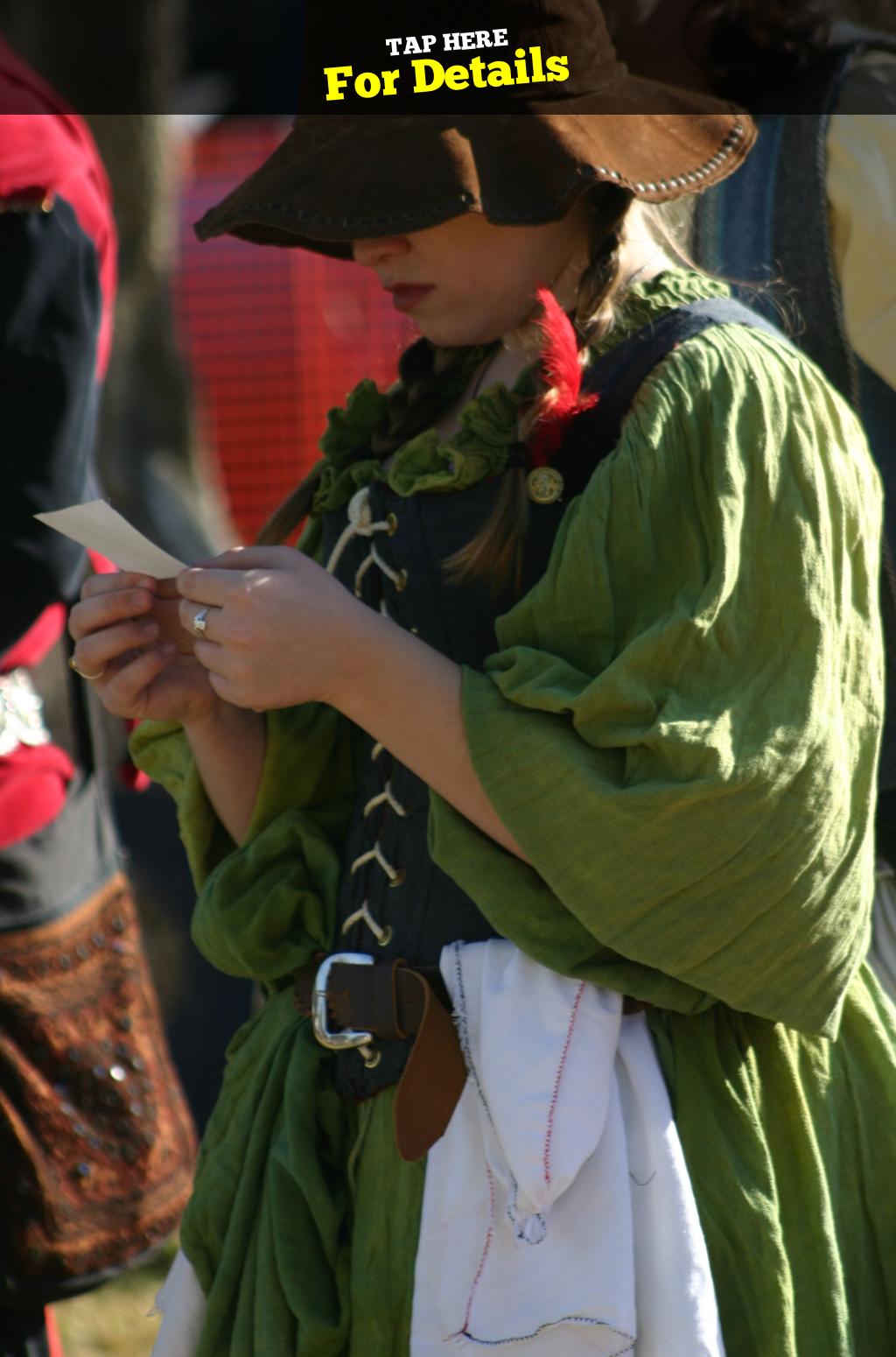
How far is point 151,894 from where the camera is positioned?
4.58 m

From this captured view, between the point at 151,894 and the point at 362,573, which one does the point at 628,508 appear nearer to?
the point at 362,573

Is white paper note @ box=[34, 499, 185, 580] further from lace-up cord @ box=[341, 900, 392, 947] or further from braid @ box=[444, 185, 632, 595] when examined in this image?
lace-up cord @ box=[341, 900, 392, 947]

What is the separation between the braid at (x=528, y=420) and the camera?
1635 millimetres

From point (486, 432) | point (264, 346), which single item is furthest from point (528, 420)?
point (264, 346)

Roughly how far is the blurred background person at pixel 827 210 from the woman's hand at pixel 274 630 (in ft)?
2.44

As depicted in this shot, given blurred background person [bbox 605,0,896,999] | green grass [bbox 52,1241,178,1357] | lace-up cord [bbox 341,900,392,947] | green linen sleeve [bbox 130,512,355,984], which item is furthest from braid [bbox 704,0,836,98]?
green grass [bbox 52,1241,178,1357]

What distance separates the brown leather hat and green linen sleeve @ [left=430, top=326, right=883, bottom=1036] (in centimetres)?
20

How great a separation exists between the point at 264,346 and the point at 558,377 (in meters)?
4.31

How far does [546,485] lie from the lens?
5.29 feet

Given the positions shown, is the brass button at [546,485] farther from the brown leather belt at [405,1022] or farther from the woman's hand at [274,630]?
the brown leather belt at [405,1022]

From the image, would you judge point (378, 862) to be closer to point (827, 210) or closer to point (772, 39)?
point (827, 210)

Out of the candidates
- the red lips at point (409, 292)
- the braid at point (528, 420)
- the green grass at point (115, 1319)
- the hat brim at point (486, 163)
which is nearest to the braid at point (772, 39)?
the hat brim at point (486, 163)

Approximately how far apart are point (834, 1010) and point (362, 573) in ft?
2.14

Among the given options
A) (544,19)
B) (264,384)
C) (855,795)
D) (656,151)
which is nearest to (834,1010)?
(855,795)
